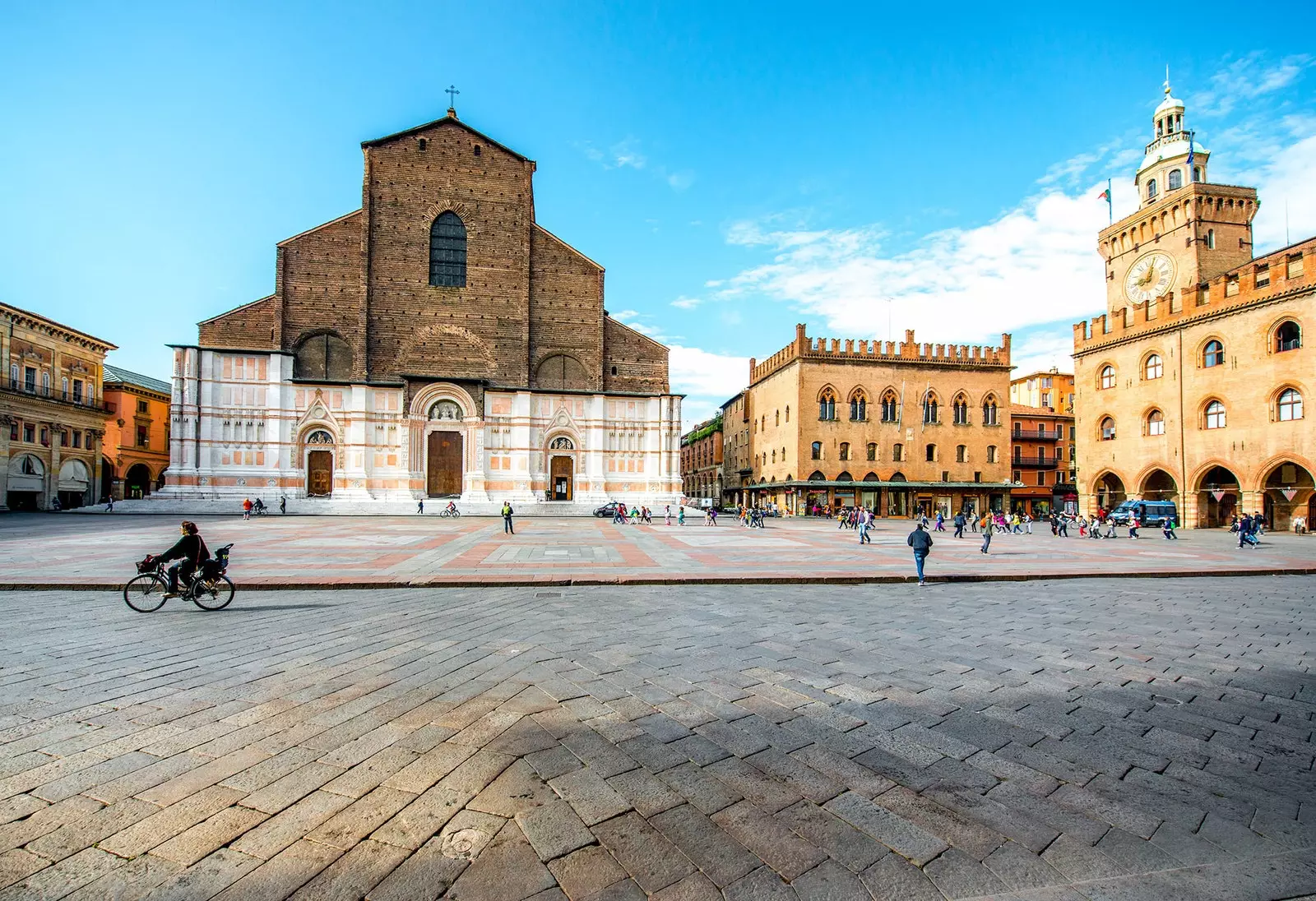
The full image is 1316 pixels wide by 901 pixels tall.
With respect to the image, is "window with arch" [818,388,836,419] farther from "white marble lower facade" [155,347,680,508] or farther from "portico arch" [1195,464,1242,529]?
"portico arch" [1195,464,1242,529]

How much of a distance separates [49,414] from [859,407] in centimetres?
5248

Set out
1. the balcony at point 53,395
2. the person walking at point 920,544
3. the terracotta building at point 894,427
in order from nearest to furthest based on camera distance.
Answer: the person walking at point 920,544 → the balcony at point 53,395 → the terracotta building at point 894,427

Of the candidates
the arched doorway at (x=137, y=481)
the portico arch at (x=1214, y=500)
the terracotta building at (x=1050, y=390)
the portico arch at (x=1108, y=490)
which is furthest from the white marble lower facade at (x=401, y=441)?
the terracotta building at (x=1050, y=390)

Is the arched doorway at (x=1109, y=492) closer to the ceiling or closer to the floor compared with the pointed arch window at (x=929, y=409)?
closer to the floor

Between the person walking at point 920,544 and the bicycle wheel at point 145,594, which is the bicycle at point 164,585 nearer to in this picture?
the bicycle wheel at point 145,594

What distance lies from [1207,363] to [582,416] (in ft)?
118

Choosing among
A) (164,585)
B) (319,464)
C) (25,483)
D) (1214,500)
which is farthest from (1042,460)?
(25,483)

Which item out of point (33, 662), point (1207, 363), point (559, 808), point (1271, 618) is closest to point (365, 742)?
point (559, 808)

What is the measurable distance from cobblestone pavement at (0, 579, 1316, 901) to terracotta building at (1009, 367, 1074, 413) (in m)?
62.9

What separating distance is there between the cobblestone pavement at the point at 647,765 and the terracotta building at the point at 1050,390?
6285 cm

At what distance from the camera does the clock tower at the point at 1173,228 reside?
42.2 m

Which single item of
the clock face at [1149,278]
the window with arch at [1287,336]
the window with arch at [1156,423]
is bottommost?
the window with arch at [1156,423]

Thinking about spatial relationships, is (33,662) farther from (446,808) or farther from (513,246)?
(513,246)

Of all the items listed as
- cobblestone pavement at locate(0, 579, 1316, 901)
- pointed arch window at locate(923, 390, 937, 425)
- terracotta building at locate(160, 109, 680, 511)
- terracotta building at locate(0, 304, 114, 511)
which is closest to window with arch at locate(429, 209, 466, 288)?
terracotta building at locate(160, 109, 680, 511)
